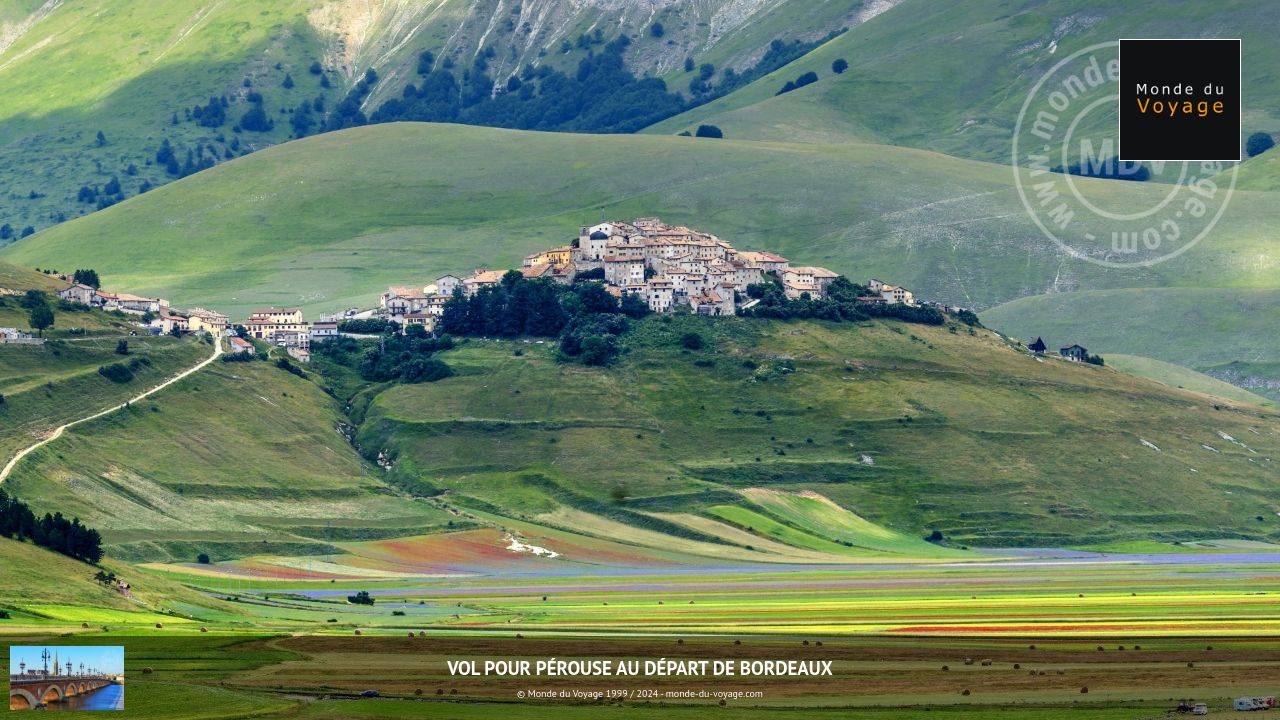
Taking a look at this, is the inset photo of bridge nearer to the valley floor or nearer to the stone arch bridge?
the stone arch bridge

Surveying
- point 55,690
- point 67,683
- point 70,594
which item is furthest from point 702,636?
point 55,690

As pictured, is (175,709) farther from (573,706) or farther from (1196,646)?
(1196,646)

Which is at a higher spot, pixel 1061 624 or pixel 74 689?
pixel 74 689

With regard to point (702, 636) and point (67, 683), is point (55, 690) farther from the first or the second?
point (702, 636)

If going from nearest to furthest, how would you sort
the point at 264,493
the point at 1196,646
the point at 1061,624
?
the point at 1196,646 → the point at 1061,624 → the point at 264,493

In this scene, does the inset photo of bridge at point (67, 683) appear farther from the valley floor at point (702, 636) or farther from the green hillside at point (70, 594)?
the green hillside at point (70, 594)

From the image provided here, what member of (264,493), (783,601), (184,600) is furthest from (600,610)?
(264,493)

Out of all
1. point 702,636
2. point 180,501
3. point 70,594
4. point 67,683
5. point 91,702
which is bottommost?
point 180,501

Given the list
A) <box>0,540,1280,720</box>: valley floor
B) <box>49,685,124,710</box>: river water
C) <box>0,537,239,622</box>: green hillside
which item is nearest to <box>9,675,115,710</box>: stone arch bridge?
<box>49,685,124,710</box>: river water
